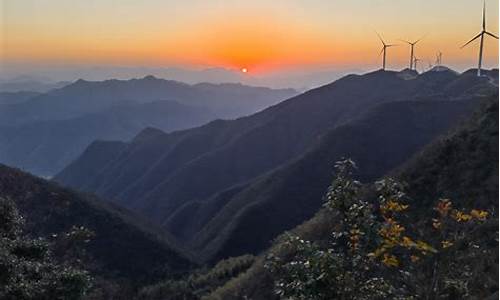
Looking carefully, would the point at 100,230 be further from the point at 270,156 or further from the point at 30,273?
the point at 270,156

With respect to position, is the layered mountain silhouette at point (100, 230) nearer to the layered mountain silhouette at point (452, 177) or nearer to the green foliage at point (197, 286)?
the green foliage at point (197, 286)

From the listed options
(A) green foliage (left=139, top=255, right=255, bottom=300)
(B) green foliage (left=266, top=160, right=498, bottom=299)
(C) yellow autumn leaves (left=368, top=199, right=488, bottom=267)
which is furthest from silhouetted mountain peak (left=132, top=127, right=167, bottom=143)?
(C) yellow autumn leaves (left=368, top=199, right=488, bottom=267)

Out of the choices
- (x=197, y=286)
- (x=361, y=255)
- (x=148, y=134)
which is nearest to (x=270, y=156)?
(x=197, y=286)

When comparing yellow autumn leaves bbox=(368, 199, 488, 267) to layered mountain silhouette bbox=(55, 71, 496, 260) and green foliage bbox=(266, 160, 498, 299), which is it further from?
layered mountain silhouette bbox=(55, 71, 496, 260)

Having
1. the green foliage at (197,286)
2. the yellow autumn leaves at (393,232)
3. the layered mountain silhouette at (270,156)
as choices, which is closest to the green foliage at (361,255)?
the yellow autumn leaves at (393,232)

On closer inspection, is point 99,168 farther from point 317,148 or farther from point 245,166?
point 317,148
